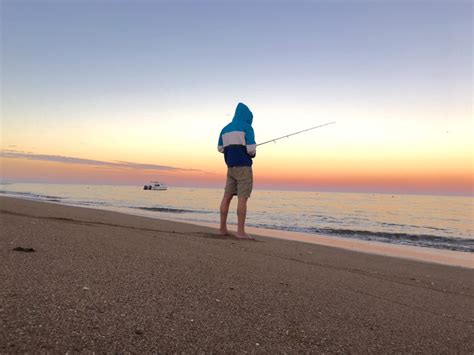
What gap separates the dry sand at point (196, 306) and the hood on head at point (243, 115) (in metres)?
3.82

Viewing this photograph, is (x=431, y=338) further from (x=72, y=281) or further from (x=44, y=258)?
(x=44, y=258)

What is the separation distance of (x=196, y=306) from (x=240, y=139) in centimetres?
515

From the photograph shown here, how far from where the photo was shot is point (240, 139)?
722cm

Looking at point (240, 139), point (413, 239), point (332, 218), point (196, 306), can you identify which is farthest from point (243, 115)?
point (332, 218)

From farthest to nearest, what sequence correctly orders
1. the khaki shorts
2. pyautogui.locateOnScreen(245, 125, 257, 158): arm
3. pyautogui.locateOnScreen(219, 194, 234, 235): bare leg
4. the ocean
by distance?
the ocean
pyautogui.locateOnScreen(219, 194, 234, 235): bare leg
the khaki shorts
pyautogui.locateOnScreen(245, 125, 257, 158): arm

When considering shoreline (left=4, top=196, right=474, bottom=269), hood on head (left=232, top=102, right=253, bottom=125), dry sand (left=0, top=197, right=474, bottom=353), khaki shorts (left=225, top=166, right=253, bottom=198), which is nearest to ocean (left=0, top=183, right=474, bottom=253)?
shoreline (left=4, top=196, right=474, bottom=269)

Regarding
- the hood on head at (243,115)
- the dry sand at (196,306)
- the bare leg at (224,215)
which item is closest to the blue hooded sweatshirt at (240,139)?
the hood on head at (243,115)

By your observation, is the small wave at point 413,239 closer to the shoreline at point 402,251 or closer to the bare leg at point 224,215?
the shoreline at point 402,251

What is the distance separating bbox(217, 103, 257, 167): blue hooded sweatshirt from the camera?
7.22 metres

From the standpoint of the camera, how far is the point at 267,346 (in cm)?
192

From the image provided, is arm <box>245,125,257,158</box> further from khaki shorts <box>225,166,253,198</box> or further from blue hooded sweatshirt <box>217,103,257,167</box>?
khaki shorts <box>225,166,253,198</box>

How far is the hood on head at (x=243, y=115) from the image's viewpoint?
7383 millimetres

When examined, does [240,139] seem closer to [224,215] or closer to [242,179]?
[242,179]

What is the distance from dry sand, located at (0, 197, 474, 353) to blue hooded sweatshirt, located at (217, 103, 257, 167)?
336 centimetres
